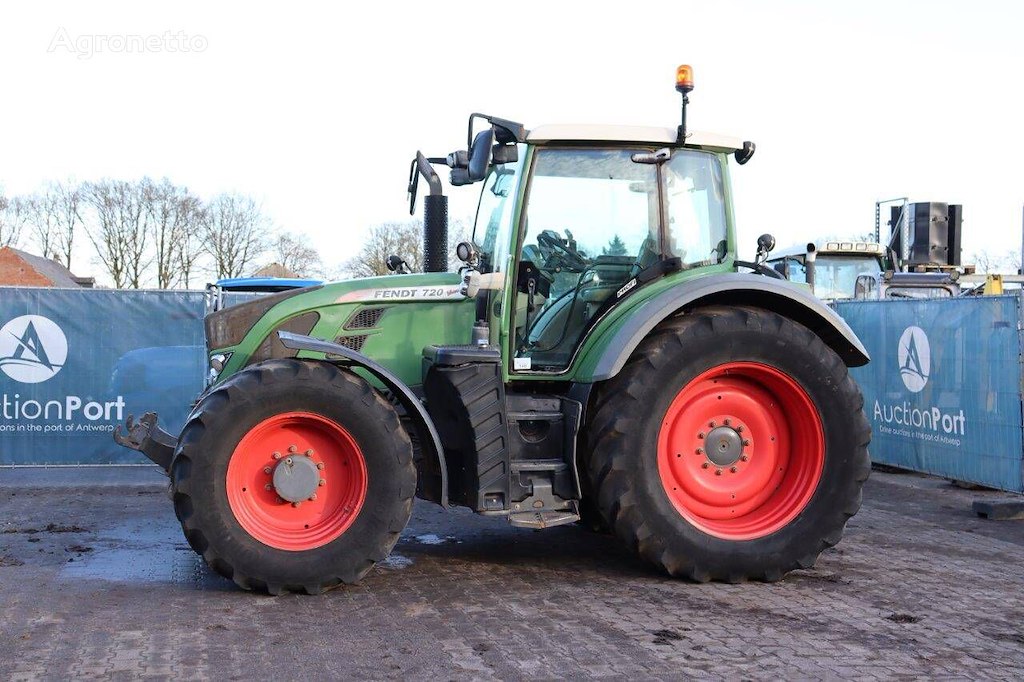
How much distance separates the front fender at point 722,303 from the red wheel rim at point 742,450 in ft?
1.50

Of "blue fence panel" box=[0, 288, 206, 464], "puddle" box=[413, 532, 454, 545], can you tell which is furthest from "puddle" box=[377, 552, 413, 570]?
"blue fence panel" box=[0, 288, 206, 464]

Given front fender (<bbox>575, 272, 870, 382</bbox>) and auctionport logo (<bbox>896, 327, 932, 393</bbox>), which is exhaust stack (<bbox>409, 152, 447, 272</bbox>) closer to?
front fender (<bbox>575, 272, 870, 382</bbox>)

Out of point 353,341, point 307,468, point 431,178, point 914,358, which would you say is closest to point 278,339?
point 353,341

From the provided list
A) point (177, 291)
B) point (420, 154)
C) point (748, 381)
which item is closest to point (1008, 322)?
point (748, 381)

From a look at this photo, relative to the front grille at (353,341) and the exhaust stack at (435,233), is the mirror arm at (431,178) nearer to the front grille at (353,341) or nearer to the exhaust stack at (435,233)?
the exhaust stack at (435,233)

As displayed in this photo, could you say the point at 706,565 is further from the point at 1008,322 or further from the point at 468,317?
Answer: the point at 1008,322

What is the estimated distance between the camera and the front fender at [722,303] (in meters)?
6.16

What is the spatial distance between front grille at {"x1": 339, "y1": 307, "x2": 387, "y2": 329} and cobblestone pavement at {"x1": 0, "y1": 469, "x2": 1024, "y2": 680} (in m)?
1.48

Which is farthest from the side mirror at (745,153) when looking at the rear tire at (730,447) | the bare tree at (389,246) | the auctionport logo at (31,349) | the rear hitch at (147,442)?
the bare tree at (389,246)

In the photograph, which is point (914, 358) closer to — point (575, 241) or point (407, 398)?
point (575, 241)

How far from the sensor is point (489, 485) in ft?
20.1

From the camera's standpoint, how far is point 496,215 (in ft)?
23.0

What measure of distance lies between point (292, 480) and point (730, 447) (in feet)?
8.58

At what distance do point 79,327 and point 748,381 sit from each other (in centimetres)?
781
